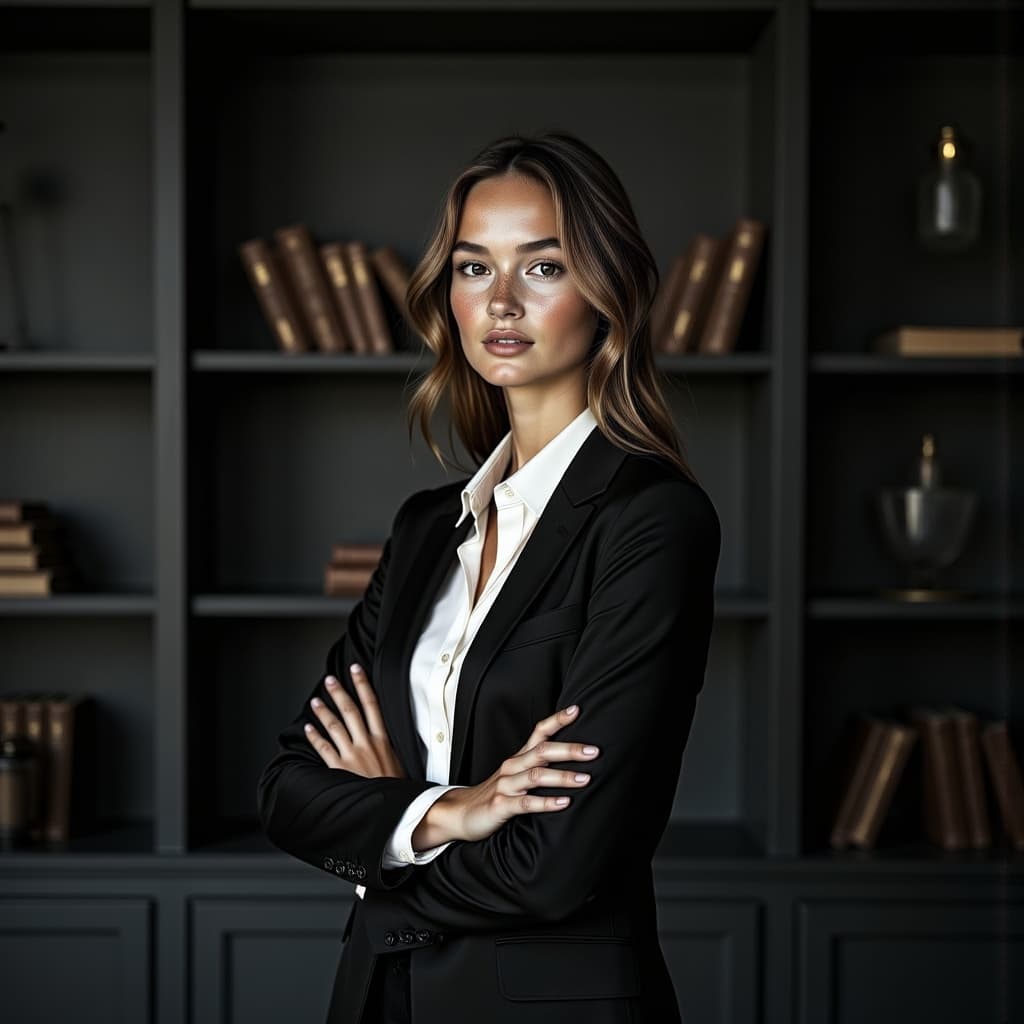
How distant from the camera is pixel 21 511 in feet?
9.40

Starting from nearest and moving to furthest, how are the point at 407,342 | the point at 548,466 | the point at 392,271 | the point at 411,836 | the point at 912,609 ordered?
the point at 411,836 < the point at 548,466 < the point at 912,609 < the point at 392,271 < the point at 407,342

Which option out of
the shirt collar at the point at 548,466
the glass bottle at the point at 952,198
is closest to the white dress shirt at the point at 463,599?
the shirt collar at the point at 548,466

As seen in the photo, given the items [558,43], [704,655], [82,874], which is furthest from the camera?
[558,43]

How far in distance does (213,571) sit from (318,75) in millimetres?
1228

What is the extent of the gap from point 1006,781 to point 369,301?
1783 millimetres

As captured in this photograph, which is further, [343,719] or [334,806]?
[343,719]

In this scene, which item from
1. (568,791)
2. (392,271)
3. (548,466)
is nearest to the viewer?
(568,791)

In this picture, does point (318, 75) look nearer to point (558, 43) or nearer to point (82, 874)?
point (558, 43)

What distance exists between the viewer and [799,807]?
109 inches

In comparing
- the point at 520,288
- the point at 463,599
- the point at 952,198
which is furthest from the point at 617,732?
the point at 952,198

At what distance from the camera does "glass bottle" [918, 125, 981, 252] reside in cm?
290

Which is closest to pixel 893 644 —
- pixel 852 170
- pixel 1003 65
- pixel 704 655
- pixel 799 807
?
pixel 799 807

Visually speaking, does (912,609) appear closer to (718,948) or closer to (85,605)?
(718,948)

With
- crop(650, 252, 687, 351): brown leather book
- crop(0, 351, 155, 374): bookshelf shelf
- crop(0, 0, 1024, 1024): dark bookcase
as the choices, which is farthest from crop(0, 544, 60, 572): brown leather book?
crop(650, 252, 687, 351): brown leather book
